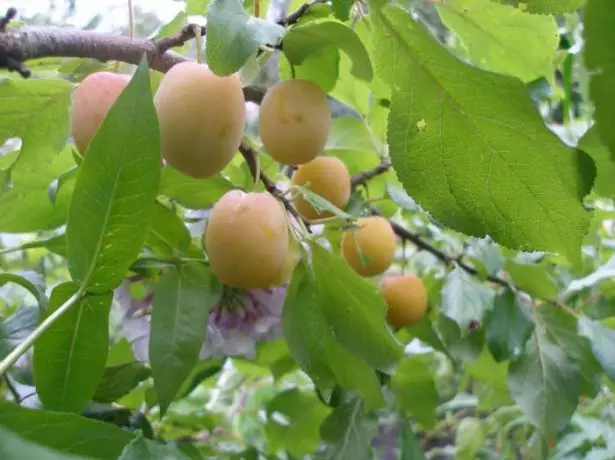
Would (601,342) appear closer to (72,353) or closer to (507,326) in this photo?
(507,326)

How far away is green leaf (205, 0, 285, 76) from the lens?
317 millimetres

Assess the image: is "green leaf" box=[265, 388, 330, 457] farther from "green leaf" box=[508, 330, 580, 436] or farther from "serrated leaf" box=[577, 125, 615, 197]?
"serrated leaf" box=[577, 125, 615, 197]

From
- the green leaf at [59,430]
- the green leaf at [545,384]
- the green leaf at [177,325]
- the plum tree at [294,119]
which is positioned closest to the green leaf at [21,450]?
the green leaf at [59,430]

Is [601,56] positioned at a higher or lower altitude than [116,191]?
higher

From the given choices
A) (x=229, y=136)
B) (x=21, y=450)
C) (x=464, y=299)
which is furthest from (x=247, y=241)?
(x=464, y=299)

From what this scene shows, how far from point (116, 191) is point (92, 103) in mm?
103

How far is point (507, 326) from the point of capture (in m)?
0.62

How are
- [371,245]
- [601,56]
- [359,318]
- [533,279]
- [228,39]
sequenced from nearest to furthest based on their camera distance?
[601,56], [228,39], [359,318], [371,245], [533,279]

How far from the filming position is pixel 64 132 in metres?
0.47

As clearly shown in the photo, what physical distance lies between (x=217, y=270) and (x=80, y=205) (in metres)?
0.11

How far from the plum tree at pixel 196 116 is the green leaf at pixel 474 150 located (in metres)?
0.09

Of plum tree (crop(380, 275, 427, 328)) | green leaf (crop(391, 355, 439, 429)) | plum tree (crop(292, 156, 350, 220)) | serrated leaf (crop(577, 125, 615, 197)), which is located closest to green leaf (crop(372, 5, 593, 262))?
serrated leaf (crop(577, 125, 615, 197))

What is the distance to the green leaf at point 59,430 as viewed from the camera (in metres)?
0.27

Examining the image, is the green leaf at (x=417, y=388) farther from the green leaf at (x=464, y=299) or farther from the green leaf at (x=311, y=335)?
the green leaf at (x=311, y=335)
